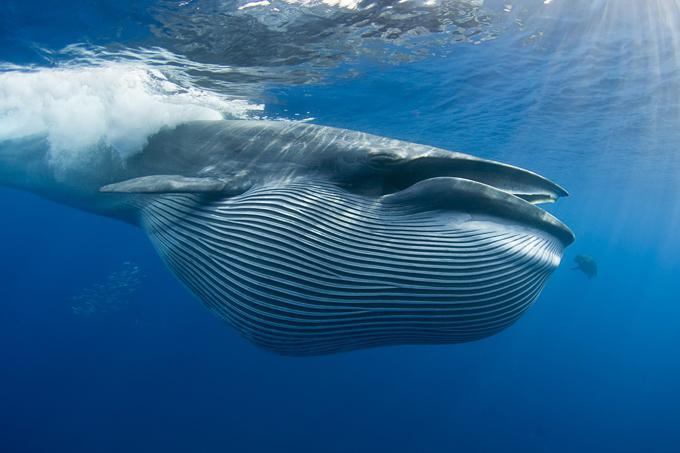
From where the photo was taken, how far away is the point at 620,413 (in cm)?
3419

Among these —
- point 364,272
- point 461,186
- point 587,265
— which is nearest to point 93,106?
point 364,272

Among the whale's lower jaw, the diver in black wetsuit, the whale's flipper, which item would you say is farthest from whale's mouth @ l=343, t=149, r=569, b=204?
the diver in black wetsuit

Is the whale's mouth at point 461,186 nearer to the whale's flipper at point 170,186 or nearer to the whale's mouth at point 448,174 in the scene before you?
the whale's mouth at point 448,174

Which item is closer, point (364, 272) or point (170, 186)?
point (364, 272)

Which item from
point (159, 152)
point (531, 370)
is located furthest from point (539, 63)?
point (531, 370)

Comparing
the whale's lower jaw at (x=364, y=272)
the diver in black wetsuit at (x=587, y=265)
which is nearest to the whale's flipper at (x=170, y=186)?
the whale's lower jaw at (x=364, y=272)

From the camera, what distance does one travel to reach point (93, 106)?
10891 millimetres

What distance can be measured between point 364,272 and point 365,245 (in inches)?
9.5

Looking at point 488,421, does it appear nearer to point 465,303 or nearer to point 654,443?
point 654,443

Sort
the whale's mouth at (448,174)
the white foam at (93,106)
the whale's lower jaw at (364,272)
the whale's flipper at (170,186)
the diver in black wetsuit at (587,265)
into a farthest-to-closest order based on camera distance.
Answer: the diver in black wetsuit at (587,265) < the white foam at (93,106) < the whale's flipper at (170,186) < the whale's mouth at (448,174) < the whale's lower jaw at (364,272)

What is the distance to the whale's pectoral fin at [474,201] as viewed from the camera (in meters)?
3.38

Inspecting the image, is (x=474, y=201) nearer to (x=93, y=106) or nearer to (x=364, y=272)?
(x=364, y=272)

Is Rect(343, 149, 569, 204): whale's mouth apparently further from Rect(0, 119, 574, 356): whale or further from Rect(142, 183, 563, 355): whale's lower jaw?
Rect(142, 183, 563, 355): whale's lower jaw

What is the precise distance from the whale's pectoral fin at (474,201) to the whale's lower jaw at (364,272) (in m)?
0.08
